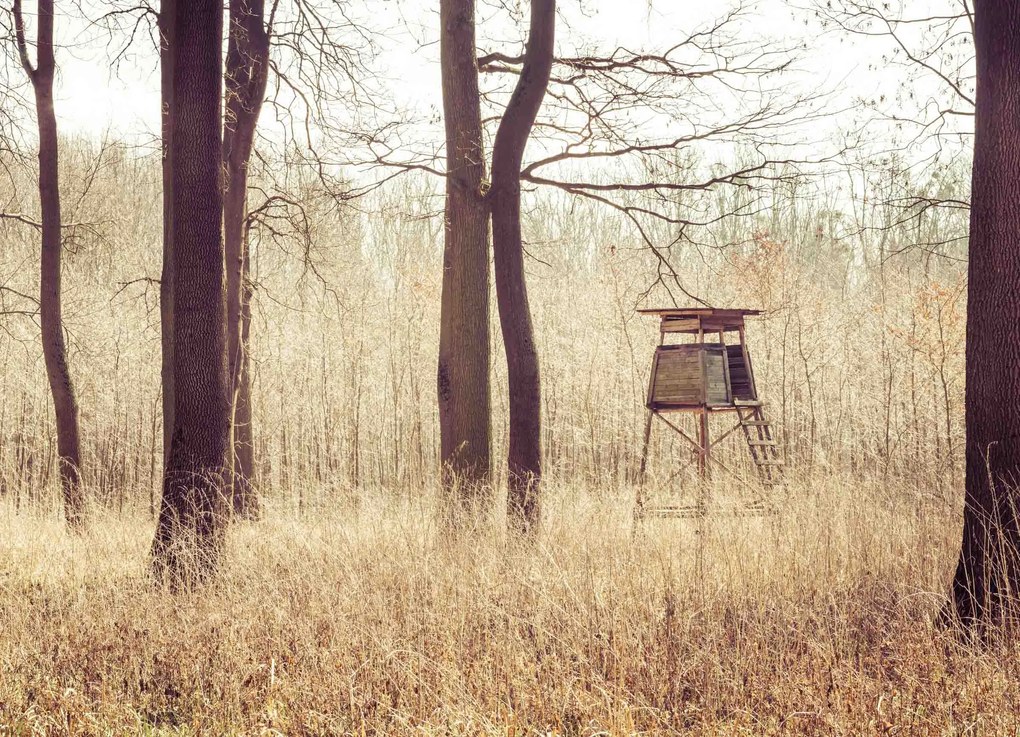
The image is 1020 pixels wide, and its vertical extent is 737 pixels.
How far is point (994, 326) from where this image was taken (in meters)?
5.19

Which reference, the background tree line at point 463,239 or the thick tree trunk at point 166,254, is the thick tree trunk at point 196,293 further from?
the thick tree trunk at point 166,254

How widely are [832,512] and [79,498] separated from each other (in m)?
7.63

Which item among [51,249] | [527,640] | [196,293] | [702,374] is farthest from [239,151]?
[527,640]

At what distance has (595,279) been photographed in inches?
893

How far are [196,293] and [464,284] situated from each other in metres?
2.53

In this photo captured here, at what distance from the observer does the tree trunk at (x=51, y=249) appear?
411 inches

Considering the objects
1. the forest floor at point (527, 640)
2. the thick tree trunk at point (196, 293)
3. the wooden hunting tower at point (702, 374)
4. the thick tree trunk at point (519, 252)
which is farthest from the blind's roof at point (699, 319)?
the thick tree trunk at point (196, 293)

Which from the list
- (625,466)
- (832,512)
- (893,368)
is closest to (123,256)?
(625,466)

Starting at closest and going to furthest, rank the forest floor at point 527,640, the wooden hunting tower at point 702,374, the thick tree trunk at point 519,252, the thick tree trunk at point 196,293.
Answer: the forest floor at point 527,640 → the thick tree trunk at point 196,293 → the thick tree trunk at point 519,252 → the wooden hunting tower at point 702,374

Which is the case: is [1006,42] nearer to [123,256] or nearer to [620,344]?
[620,344]

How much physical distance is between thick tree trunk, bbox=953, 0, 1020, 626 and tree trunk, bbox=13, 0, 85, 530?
8878 mm

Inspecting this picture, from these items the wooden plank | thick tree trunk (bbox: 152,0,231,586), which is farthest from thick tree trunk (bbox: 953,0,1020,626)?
thick tree trunk (bbox: 152,0,231,586)

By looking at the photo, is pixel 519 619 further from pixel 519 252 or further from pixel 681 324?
pixel 681 324

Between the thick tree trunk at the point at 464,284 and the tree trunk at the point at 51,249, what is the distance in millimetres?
4589
